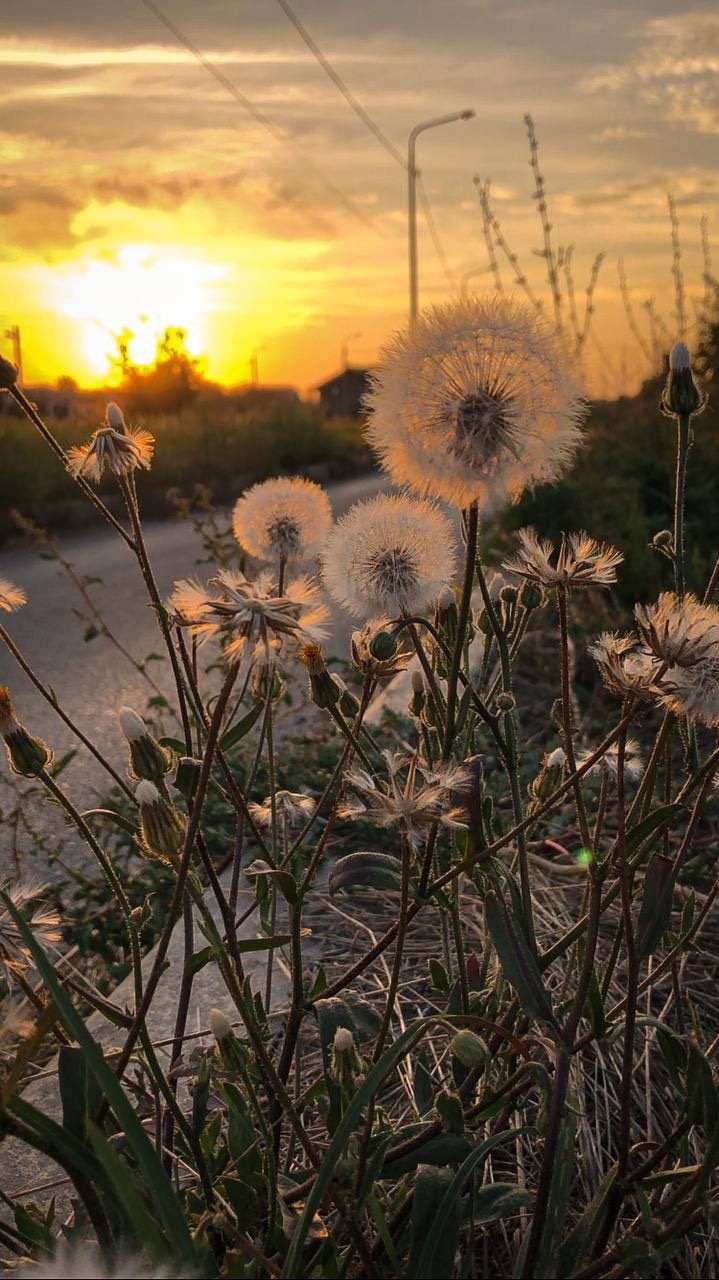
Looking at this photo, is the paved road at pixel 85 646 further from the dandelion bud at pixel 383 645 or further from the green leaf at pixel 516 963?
the green leaf at pixel 516 963

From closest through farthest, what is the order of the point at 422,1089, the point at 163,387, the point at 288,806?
the point at 422,1089 → the point at 288,806 → the point at 163,387

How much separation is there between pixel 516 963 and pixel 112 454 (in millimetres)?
818

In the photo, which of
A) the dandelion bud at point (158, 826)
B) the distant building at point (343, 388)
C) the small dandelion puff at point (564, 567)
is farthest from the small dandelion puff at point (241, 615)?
the distant building at point (343, 388)

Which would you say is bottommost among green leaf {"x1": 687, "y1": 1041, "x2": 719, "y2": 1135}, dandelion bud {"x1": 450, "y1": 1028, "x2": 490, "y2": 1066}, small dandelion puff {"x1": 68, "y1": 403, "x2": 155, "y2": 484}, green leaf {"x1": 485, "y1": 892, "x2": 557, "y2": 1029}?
green leaf {"x1": 687, "y1": 1041, "x2": 719, "y2": 1135}

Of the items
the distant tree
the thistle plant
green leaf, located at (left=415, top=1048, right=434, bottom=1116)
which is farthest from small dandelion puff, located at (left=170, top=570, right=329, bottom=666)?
the distant tree

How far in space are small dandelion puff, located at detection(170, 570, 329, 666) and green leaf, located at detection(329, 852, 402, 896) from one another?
0.31 m

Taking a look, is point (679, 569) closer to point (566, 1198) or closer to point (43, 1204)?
point (566, 1198)

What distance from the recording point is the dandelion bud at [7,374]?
136 centimetres

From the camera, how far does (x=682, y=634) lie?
1123 millimetres

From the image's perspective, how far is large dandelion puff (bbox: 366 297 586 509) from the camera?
1173 millimetres

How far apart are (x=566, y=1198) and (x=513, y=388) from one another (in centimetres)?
89

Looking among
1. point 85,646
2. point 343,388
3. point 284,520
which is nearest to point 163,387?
point 85,646

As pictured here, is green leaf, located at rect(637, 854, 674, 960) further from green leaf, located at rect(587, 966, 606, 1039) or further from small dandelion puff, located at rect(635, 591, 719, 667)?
small dandelion puff, located at rect(635, 591, 719, 667)

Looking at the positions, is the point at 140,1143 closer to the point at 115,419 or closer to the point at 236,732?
the point at 236,732
